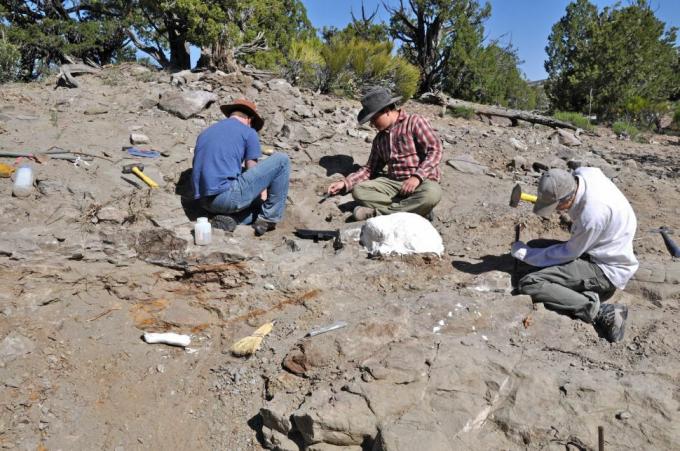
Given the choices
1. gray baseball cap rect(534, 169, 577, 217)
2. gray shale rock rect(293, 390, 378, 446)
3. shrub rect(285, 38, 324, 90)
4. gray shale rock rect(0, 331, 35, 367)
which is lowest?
gray shale rock rect(0, 331, 35, 367)

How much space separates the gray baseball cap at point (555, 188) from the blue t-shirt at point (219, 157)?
2417 millimetres

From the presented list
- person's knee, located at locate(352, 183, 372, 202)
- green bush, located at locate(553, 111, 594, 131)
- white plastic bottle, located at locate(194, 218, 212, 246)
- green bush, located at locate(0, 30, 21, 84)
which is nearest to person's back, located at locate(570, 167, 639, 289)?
person's knee, located at locate(352, 183, 372, 202)

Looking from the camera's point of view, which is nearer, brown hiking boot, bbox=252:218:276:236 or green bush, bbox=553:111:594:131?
brown hiking boot, bbox=252:218:276:236

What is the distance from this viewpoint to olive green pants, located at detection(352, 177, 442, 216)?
4.41m

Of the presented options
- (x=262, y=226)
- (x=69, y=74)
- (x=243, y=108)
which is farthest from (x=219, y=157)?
(x=69, y=74)

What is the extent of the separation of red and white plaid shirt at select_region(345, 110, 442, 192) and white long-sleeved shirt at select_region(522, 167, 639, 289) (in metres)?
1.58

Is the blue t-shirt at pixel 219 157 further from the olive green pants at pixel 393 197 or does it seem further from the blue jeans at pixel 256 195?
the olive green pants at pixel 393 197

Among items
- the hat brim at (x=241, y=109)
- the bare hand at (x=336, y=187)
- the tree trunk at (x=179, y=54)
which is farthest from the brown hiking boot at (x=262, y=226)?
the tree trunk at (x=179, y=54)

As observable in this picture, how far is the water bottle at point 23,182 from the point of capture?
3.83m

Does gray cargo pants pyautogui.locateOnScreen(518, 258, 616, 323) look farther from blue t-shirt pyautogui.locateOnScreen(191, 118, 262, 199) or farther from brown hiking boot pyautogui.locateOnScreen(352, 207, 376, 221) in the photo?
blue t-shirt pyautogui.locateOnScreen(191, 118, 262, 199)

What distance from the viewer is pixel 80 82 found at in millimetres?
7066

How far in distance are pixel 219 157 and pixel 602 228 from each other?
9.36ft

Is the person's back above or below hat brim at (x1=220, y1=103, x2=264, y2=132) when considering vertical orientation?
below

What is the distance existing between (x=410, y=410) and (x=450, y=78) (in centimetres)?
1135
